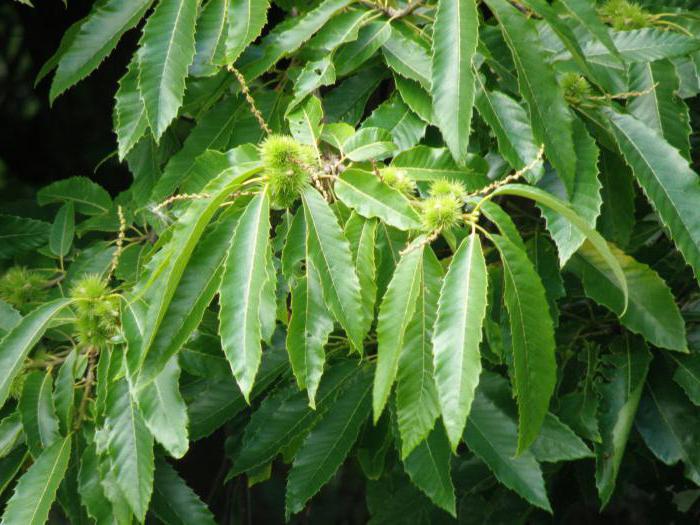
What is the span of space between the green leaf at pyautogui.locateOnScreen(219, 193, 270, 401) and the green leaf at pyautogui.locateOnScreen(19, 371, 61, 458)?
54cm

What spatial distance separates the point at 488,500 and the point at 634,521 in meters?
1.10

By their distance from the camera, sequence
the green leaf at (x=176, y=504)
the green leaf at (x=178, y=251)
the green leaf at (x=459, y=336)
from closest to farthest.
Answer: the green leaf at (x=459, y=336) → the green leaf at (x=178, y=251) → the green leaf at (x=176, y=504)

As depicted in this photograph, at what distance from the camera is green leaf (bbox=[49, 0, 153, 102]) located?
58.9 inches

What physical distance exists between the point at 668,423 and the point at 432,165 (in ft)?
2.43

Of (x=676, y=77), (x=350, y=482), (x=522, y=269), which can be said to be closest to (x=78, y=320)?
(x=522, y=269)

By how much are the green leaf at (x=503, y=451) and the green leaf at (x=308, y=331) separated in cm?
41

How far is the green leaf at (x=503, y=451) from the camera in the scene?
1.45m

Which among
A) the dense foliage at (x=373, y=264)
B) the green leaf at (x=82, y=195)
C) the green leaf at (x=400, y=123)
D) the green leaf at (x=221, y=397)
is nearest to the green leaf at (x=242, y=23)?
the dense foliage at (x=373, y=264)

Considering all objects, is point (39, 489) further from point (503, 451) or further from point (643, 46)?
point (643, 46)

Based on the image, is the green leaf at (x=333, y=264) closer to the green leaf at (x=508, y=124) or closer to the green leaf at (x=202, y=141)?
the green leaf at (x=508, y=124)

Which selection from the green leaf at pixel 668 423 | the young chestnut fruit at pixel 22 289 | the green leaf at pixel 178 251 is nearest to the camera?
the green leaf at pixel 178 251

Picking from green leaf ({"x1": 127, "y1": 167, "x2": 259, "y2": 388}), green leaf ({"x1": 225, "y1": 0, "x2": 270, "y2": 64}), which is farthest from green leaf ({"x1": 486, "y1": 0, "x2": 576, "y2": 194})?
green leaf ({"x1": 127, "y1": 167, "x2": 259, "y2": 388})

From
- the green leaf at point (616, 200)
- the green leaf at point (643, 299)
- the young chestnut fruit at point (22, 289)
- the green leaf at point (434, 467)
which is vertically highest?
the green leaf at point (616, 200)

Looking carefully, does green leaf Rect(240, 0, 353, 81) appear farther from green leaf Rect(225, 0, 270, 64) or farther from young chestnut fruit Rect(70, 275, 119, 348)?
young chestnut fruit Rect(70, 275, 119, 348)
